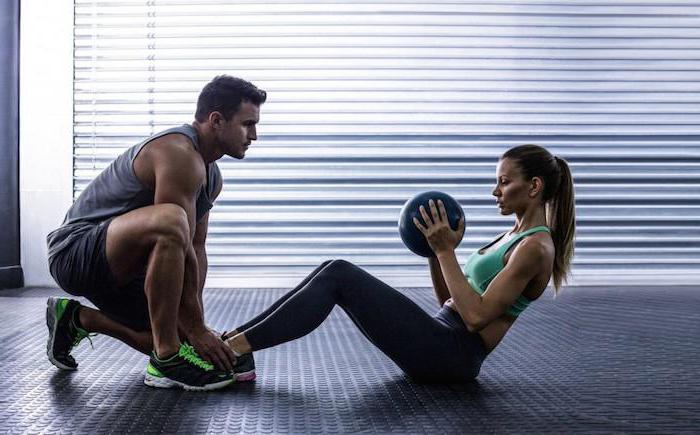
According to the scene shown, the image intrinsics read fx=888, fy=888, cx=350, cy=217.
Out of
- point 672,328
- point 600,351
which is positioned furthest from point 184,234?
point 672,328

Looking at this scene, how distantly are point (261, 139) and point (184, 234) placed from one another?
12.1 ft

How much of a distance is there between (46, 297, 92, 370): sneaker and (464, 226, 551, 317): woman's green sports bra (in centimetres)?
136

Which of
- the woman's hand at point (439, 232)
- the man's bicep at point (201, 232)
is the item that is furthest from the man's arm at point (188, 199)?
the woman's hand at point (439, 232)

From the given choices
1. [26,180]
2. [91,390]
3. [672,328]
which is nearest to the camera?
[91,390]

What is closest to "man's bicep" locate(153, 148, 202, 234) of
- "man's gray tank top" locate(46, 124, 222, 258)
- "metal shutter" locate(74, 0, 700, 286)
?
"man's gray tank top" locate(46, 124, 222, 258)

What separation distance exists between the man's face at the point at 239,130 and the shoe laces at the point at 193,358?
2.33 feet

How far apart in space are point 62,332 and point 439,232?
4.41ft

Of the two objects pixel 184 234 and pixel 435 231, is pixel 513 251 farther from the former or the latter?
pixel 184 234

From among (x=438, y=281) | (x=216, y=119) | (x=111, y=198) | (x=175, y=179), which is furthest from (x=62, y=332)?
(x=438, y=281)

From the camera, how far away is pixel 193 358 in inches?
107

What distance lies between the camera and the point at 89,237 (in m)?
2.86

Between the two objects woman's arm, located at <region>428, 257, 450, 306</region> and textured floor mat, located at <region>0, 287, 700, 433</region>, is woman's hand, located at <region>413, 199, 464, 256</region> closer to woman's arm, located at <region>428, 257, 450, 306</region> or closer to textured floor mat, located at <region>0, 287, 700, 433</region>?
woman's arm, located at <region>428, 257, 450, 306</region>

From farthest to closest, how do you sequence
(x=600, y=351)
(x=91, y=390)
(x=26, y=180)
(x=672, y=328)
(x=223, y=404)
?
(x=26, y=180) < (x=672, y=328) < (x=600, y=351) < (x=91, y=390) < (x=223, y=404)

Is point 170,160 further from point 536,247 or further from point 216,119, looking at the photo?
point 536,247
